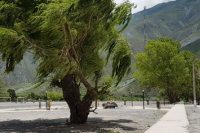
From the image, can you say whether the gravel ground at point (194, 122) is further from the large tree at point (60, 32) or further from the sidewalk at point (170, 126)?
the large tree at point (60, 32)

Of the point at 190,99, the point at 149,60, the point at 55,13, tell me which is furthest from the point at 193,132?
the point at 190,99

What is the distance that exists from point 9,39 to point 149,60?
196 ft

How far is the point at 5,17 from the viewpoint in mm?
23125

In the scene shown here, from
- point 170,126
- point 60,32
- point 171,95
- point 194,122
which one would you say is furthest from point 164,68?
point 60,32

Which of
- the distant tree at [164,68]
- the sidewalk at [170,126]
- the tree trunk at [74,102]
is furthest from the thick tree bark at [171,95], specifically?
the tree trunk at [74,102]

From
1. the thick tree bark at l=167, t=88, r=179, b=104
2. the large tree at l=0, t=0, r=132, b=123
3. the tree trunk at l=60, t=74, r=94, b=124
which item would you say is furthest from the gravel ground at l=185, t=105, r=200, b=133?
the thick tree bark at l=167, t=88, r=179, b=104

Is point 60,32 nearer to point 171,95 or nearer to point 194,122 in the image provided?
point 194,122

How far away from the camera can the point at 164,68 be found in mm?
77125

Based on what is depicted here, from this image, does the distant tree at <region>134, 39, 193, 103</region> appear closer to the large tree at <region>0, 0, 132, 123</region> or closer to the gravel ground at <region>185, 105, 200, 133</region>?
the gravel ground at <region>185, 105, 200, 133</region>

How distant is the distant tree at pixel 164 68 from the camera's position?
76.6 meters

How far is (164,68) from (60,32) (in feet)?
188

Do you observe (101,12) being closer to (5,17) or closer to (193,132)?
(5,17)

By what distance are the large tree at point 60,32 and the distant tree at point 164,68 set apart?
Result: 51.9 m

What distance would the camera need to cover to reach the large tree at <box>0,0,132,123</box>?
67.5ft
